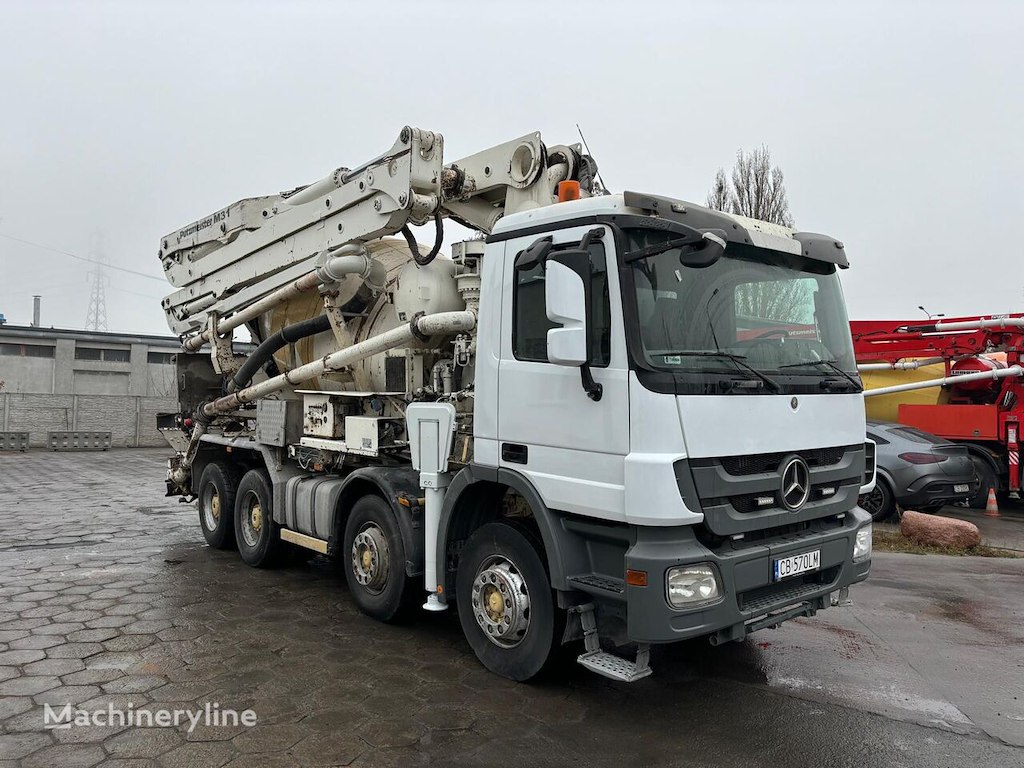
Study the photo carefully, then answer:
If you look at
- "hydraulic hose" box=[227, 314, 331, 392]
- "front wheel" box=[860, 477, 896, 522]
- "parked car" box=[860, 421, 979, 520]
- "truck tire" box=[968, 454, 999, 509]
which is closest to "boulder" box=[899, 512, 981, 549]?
"parked car" box=[860, 421, 979, 520]

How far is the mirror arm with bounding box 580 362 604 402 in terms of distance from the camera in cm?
375

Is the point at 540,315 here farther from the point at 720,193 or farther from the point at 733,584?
the point at 720,193

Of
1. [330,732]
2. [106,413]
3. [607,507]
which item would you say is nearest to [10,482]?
[106,413]

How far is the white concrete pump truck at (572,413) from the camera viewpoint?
3643mm

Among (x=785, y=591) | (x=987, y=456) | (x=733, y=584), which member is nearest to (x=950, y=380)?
(x=987, y=456)

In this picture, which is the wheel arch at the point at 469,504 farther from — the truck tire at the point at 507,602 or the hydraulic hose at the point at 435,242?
the hydraulic hose at the point at 435,242

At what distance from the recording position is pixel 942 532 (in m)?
8.42

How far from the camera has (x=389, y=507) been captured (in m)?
5.38

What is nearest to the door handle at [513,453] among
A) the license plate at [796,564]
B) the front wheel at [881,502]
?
the license plate at [796,564]

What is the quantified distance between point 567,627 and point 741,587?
3.28 ft

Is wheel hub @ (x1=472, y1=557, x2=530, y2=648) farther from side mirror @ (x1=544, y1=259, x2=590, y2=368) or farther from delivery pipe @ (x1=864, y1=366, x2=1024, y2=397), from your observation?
delivery pipe @ (x1=864, y1=366, x2=1024, y2=397)

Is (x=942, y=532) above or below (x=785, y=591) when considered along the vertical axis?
below

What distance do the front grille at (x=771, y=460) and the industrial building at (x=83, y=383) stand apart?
73.8ft

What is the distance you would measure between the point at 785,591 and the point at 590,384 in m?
1.64
